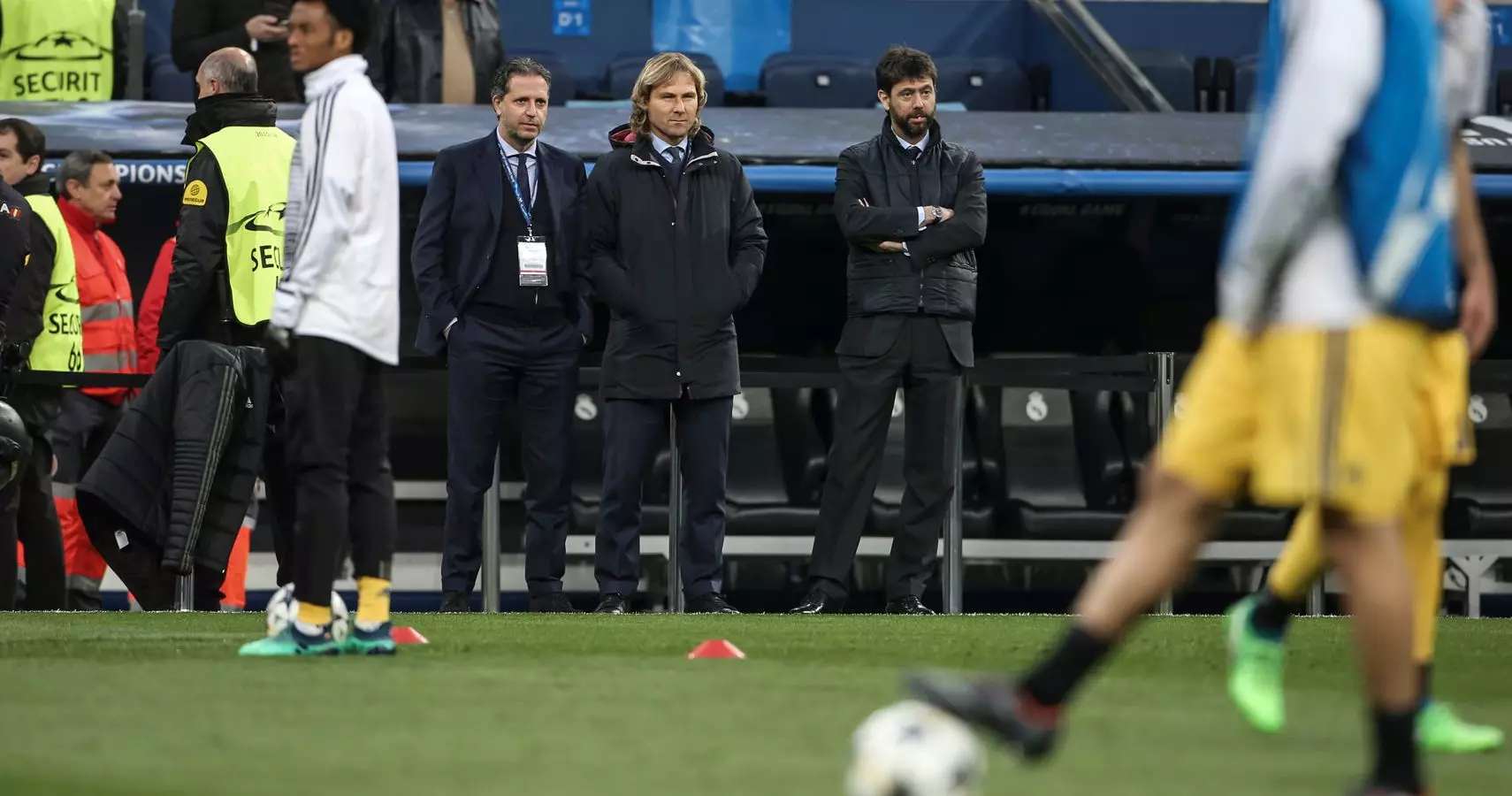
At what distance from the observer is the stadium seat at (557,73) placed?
1233cm

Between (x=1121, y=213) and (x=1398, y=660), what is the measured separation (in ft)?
27.0

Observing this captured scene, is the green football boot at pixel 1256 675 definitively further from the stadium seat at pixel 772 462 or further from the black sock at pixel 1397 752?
the stadium seat at pixel 772 462

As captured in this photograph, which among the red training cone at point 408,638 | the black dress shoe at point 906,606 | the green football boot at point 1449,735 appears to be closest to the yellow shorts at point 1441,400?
the green football boot at point 1449,735

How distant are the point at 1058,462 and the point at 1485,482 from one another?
2.14 meters

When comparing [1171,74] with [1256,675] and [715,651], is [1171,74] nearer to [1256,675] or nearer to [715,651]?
[715,651]

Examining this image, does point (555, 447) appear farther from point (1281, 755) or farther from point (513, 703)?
point (1281, 755)

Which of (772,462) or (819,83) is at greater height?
(819,83)

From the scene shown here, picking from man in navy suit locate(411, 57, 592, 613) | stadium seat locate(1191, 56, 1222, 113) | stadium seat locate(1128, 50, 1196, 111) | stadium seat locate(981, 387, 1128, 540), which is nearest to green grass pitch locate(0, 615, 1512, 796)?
man in navy suit locate(411, 57, 592, 613)

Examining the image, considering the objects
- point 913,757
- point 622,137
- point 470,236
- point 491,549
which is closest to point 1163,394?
point 622,137

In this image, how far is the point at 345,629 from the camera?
6.14 m

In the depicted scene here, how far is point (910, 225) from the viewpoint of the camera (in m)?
8.70

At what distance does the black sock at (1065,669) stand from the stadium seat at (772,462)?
23.1 feet

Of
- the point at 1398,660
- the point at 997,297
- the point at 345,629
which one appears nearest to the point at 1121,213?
the point at 997,297

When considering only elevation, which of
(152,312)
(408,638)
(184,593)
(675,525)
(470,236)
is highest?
(470,236)
